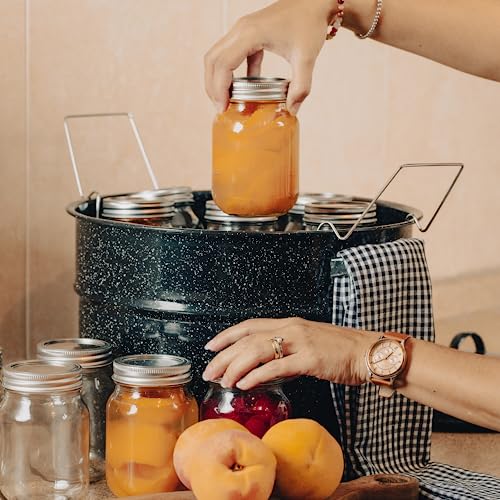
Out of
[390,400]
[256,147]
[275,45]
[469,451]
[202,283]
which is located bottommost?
[469,451]

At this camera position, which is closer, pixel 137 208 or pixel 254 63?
pixel 254 63

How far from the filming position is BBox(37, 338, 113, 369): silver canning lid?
1.11 meters

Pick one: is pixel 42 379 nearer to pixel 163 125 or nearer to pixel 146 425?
pixel 146 425

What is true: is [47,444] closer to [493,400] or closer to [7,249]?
[493,400]

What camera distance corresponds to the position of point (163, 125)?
170 centimetres

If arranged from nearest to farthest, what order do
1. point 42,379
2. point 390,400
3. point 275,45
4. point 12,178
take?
point 42,379 < point 275,45 < point 390,400 < point 12,178

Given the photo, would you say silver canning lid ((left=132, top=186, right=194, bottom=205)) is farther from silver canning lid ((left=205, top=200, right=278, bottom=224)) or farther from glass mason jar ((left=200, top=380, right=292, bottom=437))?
glass mason jar ((left=200, top=380, right=292, bottom=437))

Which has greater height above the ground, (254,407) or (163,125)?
(163,125)

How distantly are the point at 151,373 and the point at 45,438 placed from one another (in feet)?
0.41

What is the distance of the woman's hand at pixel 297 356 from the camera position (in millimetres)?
1012

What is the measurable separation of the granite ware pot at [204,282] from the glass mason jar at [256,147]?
0.14 ft

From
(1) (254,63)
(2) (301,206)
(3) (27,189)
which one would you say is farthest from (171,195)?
(3) (27,189)

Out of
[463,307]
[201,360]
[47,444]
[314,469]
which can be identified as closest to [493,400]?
[314,469]

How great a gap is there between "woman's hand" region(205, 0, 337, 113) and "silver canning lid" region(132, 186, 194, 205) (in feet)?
0.95
